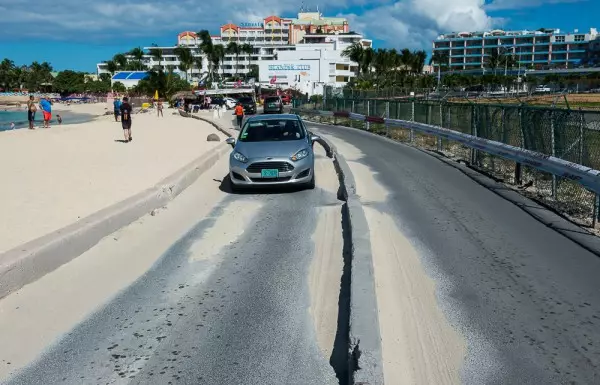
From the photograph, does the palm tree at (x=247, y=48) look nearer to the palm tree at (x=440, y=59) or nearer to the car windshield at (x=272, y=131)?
the palm tree at (x=440, y=59)

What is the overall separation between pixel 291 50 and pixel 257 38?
5527 cm

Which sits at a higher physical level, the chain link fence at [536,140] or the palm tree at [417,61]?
the palm tree at [417,61]

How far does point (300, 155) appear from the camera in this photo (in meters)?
12.4

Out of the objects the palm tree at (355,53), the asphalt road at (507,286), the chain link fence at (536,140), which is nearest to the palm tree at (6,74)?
the palm tree at (355,53)

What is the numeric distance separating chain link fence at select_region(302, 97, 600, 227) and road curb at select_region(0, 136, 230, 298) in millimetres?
6949

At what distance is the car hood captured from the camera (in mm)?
12281

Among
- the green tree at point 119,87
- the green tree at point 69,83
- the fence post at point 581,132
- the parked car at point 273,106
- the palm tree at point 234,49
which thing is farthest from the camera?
the green tree at point 69,83

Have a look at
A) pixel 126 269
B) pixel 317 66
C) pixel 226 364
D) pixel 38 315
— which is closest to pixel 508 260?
pixel 226 364

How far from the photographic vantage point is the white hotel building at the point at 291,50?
118 m

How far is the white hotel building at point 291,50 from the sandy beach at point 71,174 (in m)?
86.8

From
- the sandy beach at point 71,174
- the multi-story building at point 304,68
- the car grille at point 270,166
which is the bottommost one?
the sandy beach at point 71,174

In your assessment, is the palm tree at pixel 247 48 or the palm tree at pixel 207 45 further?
the palm tree at pixel 247 48

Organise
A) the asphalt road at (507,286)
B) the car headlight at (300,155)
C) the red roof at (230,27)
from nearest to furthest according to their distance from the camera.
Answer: the asphalt road at (507,286) → the car headlight at (300,155) → the red roof at (230,27)

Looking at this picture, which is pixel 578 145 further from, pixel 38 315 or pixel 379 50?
pixel 379 50
